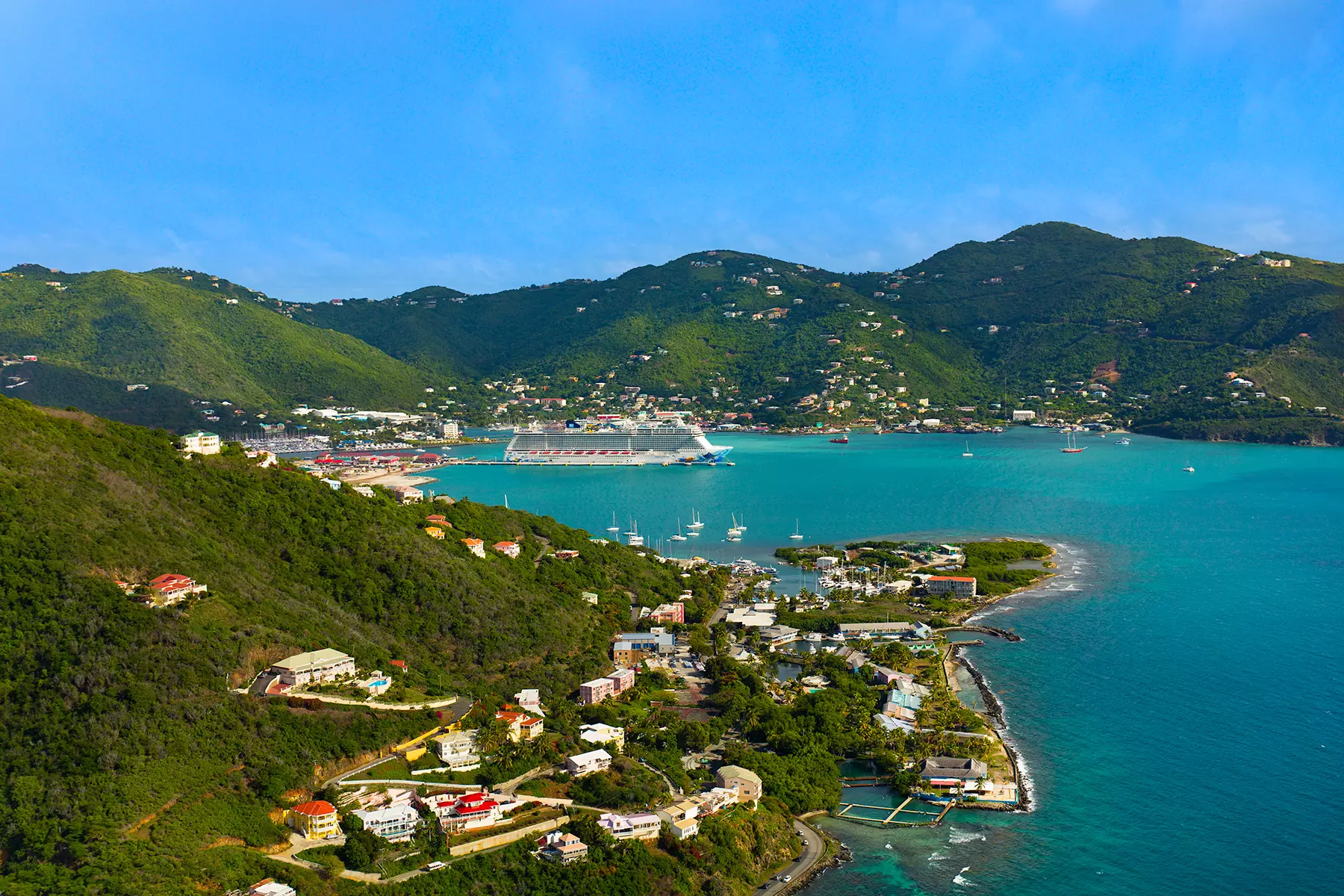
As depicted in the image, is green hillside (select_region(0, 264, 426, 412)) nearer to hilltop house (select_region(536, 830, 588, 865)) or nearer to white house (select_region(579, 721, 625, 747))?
white house (select_region(579, 721, 625, 747))

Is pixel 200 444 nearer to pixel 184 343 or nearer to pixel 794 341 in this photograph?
pixel 184 343

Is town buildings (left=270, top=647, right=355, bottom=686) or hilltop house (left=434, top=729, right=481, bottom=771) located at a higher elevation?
town buildings (left=270, top=647, right=355, bottom=686)

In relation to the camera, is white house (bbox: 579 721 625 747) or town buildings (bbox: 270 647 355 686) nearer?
town buildings (bbox: 270 647 355 686)

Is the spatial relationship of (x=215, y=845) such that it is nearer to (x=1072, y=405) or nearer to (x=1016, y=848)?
(x=1016, y=848)

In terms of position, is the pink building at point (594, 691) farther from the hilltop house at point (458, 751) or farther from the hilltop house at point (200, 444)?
the hilltop house at point (200, 444)

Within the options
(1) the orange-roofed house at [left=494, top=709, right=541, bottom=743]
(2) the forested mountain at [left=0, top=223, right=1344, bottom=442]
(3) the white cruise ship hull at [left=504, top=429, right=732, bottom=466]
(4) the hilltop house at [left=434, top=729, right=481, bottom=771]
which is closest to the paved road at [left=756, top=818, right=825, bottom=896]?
(1) the orange-roofed house at [left=494, top=709, right=541, bottom=743]

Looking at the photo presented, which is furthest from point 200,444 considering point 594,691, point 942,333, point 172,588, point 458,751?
point 942,333
